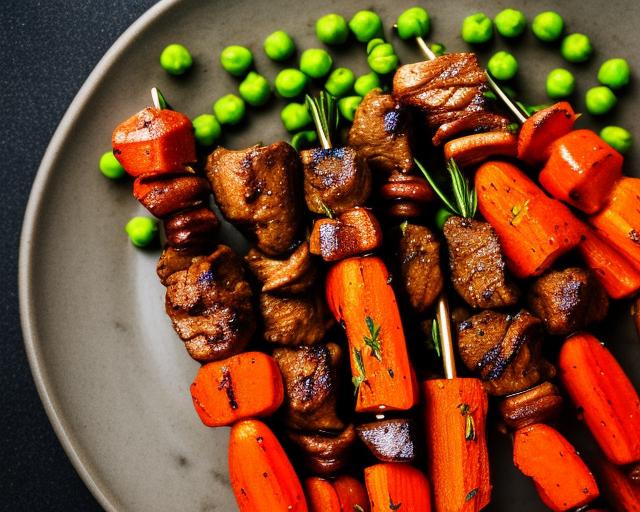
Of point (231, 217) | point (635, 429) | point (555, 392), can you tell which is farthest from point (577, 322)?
point (231, 217)

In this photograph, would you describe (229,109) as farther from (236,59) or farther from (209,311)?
(209,311)

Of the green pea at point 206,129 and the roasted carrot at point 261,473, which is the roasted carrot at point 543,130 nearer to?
the green pea at point 206,129

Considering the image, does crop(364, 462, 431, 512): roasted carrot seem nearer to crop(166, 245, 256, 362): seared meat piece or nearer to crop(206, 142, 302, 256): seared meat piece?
crop(166, 245, 256, 362): seared meat piece

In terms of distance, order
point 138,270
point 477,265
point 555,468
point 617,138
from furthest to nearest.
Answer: point 138,270 → point 617,138 → point 477,265 → point 555,468

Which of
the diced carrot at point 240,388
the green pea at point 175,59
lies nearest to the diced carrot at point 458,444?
the diced carrot at point 240,388

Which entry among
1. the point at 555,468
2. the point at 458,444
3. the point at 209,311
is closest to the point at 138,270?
the point at 209,311

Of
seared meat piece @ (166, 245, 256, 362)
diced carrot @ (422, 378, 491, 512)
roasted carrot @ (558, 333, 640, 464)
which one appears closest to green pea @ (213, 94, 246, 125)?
seared meat piece @ (166, 245, 256, 362)
